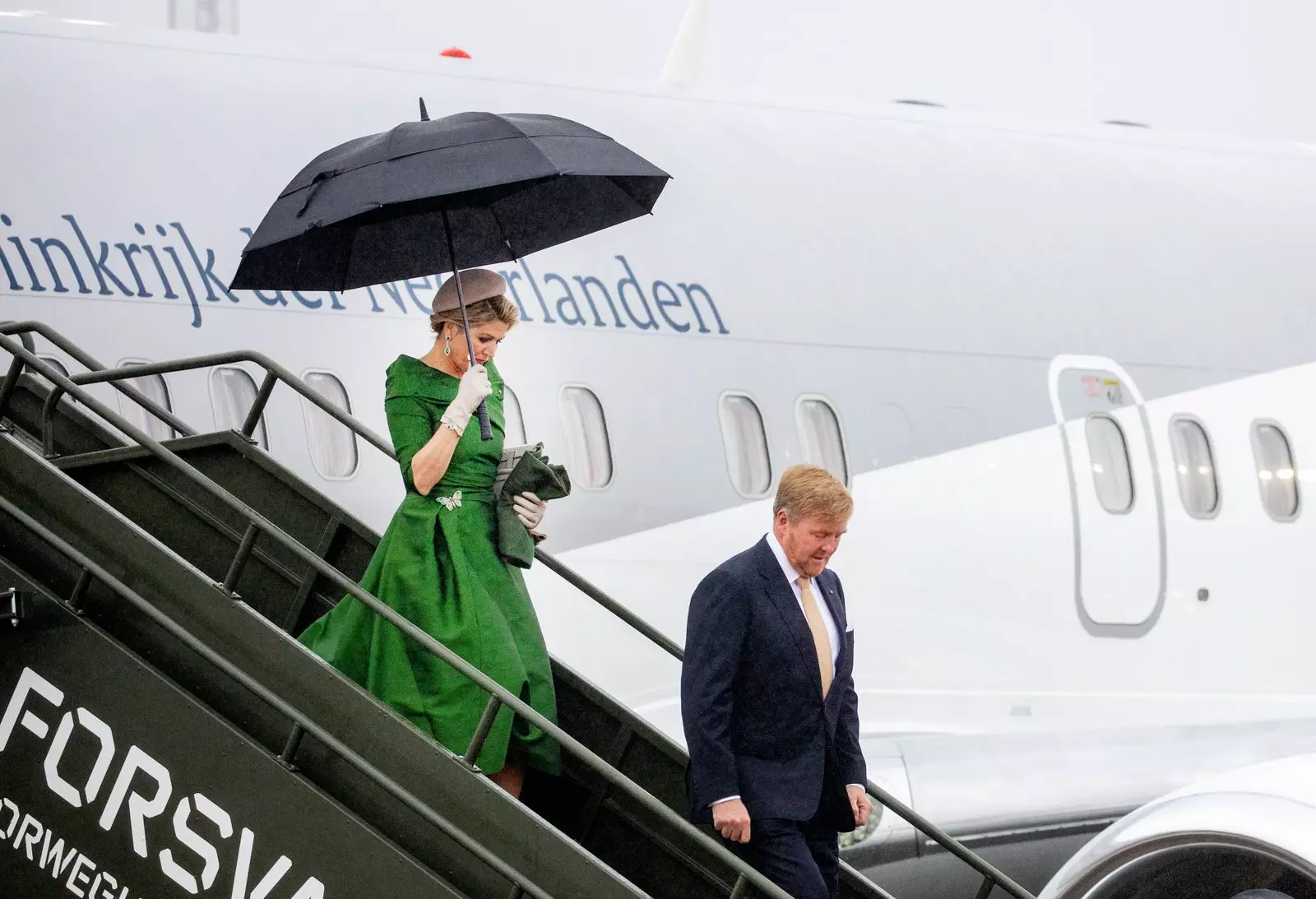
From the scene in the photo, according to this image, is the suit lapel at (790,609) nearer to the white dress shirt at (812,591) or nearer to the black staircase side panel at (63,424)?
the white dress shirt at (812,591)

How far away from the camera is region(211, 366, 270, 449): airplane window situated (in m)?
6.38

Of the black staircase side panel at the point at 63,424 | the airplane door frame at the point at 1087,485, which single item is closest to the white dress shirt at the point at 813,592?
the black staircase side panel at the point at 63,424

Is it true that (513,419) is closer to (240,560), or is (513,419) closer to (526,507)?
(526,507)

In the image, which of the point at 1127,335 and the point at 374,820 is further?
the point at 1127,335

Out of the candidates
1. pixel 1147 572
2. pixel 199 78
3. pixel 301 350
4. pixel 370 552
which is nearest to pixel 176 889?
pixel 370 552

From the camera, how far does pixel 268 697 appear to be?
3363 mm

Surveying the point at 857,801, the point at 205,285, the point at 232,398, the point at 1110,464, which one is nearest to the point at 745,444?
the point at 1110,464

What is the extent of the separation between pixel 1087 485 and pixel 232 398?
3904mm

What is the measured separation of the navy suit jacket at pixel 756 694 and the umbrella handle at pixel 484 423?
24.2 inches

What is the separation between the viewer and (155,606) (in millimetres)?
3527

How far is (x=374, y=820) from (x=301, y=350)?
11.1 feet

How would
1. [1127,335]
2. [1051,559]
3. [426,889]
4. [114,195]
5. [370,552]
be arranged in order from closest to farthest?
[426,889], [370,552], [114,195], [1051,559], [1127,335]

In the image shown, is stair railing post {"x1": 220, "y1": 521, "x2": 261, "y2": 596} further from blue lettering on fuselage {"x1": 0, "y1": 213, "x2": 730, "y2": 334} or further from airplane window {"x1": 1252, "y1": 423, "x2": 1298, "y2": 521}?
airplane window {"x1": 1252, "y1": 423, "x2": 1298, "y2": 521}

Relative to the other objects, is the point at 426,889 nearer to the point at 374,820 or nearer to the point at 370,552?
the point at 374,820
